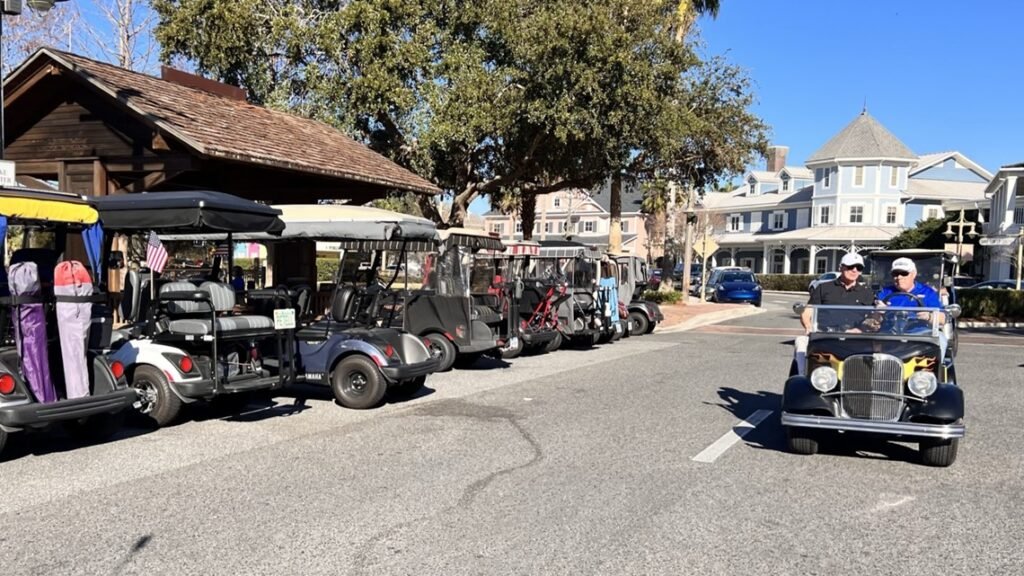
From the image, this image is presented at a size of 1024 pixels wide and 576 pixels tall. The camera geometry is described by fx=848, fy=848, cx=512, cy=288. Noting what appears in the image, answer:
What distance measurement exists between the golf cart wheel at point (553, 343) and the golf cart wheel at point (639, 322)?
198 inches

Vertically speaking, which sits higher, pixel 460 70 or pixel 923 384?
pixel 460 70

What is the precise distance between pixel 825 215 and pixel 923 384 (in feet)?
175

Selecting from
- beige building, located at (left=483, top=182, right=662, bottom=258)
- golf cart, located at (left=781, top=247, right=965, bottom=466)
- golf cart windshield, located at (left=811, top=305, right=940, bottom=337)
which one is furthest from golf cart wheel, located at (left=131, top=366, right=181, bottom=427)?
beige building, located at (left=483, top=182, right=662, bottom=258)

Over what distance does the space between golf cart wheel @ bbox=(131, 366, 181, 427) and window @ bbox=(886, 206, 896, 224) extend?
2154 inches

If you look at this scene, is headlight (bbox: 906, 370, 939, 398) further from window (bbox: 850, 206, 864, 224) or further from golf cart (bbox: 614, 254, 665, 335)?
window (bbox: 850, 206, 864, 224)

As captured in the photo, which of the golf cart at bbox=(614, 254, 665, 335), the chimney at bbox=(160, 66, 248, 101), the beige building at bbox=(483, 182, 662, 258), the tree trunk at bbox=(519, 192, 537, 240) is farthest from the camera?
the beige building at bbox=(483, 182, 662, 258)

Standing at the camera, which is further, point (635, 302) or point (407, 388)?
point (635, 302)

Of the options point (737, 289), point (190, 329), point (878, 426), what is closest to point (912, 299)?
point (878, 426)

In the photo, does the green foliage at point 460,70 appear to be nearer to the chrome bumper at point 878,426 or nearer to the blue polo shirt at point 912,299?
the blue polo shirt at point 912,299

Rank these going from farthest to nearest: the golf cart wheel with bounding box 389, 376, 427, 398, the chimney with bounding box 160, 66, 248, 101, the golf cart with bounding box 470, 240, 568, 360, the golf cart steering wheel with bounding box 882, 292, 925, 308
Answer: the chimney with bounding box 160, 66, 248, 101
the golf cart with bounding box 470, 240, 568, 360
the golf cart wheel with bounding box 389, 376, 427, 398
the golf cart steering wheel with bounding box 882, 292, 925, 308

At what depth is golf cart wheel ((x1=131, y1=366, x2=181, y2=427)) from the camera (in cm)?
802

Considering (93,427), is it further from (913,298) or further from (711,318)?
(711,318)

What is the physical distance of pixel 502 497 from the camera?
19.4 ft

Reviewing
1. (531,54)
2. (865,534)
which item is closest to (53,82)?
(531,54)
